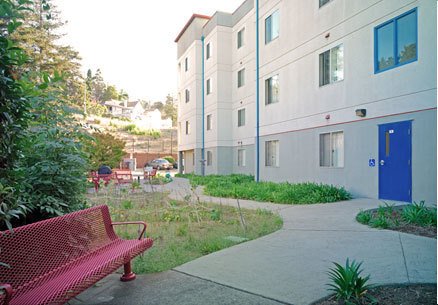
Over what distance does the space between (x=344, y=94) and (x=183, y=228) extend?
824 centimetres

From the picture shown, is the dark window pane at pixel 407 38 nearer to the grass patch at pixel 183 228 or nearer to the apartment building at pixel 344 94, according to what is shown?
the apartment building at pixel 344 94

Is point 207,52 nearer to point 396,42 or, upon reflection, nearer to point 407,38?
point 396,42

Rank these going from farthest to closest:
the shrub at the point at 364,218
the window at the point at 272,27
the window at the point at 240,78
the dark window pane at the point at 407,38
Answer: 1. the window at the point at 240,78
2. the window at the point at 272,27
3. the dark window pane at the point at 407,38
4. the shrub at the point at 364,218

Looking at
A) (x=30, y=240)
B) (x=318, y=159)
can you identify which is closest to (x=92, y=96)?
(x=318, y=159)

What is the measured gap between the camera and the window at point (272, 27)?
17.1 meters

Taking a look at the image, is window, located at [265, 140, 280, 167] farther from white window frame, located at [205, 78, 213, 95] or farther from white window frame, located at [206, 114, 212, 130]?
white window frame, located at [205, 78, 213, 95]

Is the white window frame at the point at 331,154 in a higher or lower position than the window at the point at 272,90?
lower

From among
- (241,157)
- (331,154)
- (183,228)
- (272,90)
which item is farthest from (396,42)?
(241,157)

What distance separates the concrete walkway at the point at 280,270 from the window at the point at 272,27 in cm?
1269

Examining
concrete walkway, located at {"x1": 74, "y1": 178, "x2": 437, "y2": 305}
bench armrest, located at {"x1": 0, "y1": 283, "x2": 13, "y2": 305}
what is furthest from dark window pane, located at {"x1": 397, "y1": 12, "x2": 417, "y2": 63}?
bench armrest, located at {"x1": 0, "y1": 283, "x2": 13, "y2": 305}

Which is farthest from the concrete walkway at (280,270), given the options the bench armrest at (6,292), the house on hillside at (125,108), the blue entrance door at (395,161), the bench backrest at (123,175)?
the house on hillside at (125,108)

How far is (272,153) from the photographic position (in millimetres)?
17688

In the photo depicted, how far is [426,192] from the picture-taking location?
9.30m

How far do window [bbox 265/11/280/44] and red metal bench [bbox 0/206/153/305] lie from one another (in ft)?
48.6
